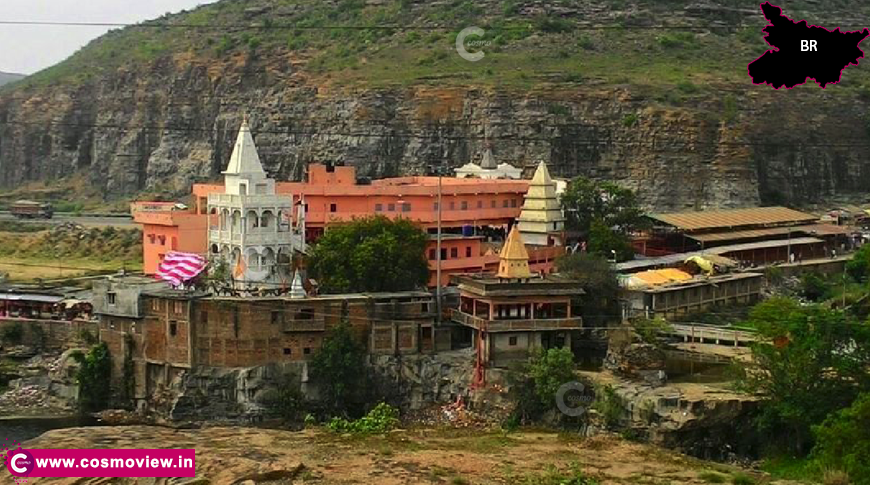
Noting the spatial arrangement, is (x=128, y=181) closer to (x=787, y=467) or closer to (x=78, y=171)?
(x=78, y=171)

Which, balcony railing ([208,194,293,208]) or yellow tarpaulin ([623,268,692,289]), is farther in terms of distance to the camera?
yellow tarpaulin ([623,268,692,289])

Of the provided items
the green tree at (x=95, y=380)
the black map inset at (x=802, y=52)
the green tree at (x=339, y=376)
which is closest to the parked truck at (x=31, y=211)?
the green tree at (x=95, y=380)

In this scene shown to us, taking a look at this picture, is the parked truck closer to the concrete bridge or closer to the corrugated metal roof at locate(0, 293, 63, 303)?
the corrugated metal roof at locate(0, 293, 63, 303)

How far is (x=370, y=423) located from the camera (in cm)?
3966

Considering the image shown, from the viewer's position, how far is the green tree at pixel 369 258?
46.5 metres

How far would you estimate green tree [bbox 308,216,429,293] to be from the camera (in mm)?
46531

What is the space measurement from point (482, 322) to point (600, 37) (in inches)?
1825

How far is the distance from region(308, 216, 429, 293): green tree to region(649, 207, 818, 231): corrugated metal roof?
53.6 ft

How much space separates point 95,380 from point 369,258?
9713 mm

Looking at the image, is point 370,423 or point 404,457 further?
point 370,423

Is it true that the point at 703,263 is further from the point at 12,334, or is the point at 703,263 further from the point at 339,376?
the point at 12,334

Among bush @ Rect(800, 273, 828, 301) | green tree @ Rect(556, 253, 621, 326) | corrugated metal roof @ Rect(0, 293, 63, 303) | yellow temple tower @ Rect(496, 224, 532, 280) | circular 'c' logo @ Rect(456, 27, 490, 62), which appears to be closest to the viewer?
yellow temple tower @ Rect(496, 224, 532, 280)

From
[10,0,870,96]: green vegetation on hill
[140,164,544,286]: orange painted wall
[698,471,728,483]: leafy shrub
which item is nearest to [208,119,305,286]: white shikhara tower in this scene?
[140,164,544,286]: orange painted wall

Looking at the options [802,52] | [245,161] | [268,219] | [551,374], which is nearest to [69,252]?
[245,161]
